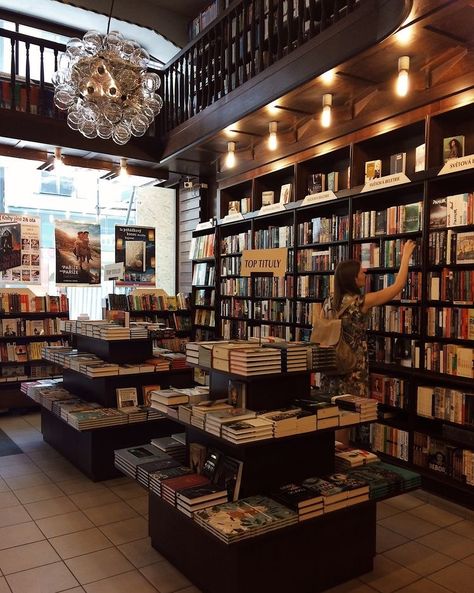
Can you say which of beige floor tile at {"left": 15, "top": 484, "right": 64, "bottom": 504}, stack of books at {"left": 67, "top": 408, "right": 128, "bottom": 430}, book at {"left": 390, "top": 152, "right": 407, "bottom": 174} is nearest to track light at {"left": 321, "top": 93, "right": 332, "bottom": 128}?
book at {"left": 390, "top": 152, "right": 407, "bottom": 174}

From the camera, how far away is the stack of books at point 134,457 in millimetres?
2926

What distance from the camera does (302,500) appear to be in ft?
7.93

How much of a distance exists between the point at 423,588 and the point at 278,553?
2.78 ft

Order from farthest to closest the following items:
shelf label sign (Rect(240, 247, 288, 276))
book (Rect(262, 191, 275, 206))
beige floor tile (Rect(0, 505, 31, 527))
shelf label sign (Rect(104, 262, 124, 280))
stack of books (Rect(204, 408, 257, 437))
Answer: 1. book (Rect(262, 191, 275, 206))
2. shelf label sign (Rect(104, 262, 124, 280))
3. beige floor tile (Rect(0, 505, 31, 527))
4. shelf label sign (Rect(240, 247, 288, 276))
5. stack of books (Rect(204, 408, 257, 437))

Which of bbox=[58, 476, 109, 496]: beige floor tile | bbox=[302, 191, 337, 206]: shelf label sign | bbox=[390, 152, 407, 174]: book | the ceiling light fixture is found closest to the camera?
the ceiling light fixture

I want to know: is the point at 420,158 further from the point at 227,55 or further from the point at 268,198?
the point at 227,55

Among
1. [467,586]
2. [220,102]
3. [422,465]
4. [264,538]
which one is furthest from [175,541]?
[220,102]

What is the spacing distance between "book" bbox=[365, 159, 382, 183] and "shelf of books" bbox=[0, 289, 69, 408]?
4235 mm

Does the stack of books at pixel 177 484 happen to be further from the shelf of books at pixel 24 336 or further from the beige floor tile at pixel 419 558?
the shelf of books at pixel 24 336

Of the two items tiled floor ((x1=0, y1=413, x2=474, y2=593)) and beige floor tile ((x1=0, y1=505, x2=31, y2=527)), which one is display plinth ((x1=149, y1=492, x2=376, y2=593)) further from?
beige floor tile ((x1=0, y1=505, x2=31, y2=527))

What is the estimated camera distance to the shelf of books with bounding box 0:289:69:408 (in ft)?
20.3

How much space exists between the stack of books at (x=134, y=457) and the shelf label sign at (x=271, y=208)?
9.68 ft

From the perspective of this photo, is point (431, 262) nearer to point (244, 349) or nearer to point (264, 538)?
point (244, 349)

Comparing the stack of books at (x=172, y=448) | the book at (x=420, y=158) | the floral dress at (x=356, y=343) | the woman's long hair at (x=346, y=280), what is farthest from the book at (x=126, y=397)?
the book at (x=420, y=158)
